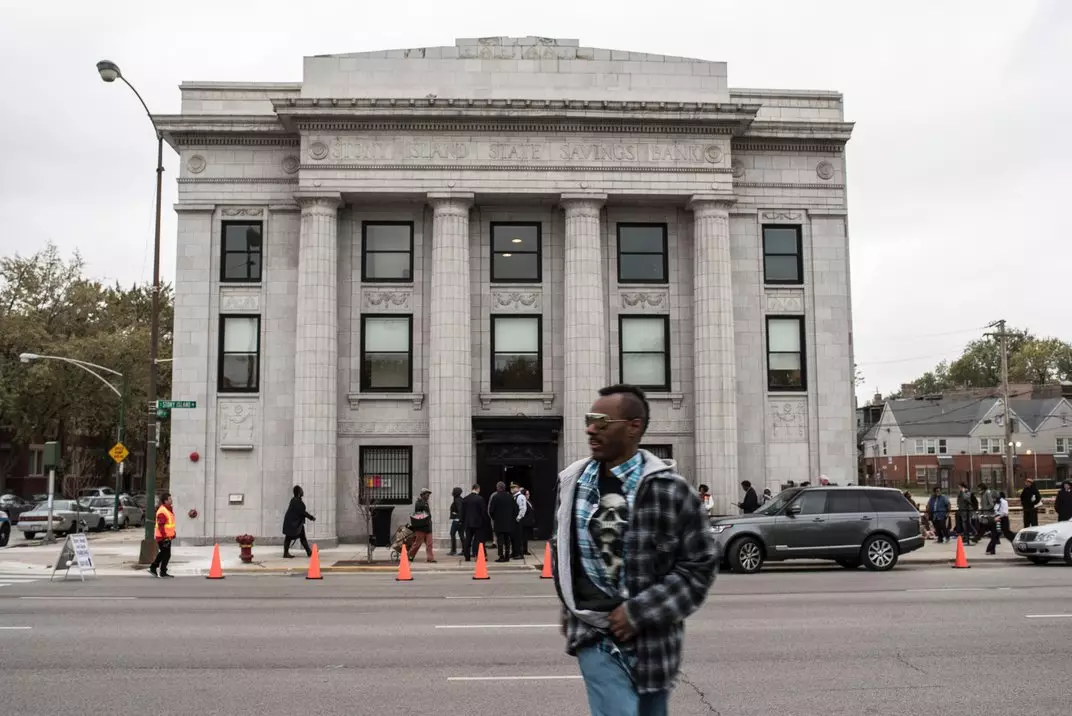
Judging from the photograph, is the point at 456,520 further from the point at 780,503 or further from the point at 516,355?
the point at 780,503

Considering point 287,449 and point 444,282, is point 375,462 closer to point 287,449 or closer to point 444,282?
point 287,449

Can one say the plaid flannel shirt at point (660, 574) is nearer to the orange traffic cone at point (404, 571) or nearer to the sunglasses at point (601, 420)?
the sunglasses at point (601, 420)

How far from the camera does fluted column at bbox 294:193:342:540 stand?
29.2 meters

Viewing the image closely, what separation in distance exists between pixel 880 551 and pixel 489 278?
14.6 metres

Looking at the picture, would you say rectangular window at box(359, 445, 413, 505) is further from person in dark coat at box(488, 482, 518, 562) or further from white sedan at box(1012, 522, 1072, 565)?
white sedan at box(1012, 522, 1072, 565)

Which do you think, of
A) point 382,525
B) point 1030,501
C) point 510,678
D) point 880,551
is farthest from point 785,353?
point 510,678

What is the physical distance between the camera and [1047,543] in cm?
2259

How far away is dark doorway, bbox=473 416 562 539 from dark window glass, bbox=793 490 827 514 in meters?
10.2

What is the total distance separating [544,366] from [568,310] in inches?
77.7

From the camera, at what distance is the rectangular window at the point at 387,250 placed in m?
31.6

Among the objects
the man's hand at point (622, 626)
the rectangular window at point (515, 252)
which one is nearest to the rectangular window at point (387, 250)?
the rectangular window at point (515, 252)

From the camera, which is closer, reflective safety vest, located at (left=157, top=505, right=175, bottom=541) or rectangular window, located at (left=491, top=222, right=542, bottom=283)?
reflective safety vest, located at (left=157, top=505, right=175, bottom=541)

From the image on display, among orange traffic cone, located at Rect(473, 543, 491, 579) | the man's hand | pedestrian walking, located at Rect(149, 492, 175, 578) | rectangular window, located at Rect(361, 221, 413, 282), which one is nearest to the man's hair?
the man's hand

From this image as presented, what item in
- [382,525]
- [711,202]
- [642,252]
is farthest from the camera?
[642,252]
